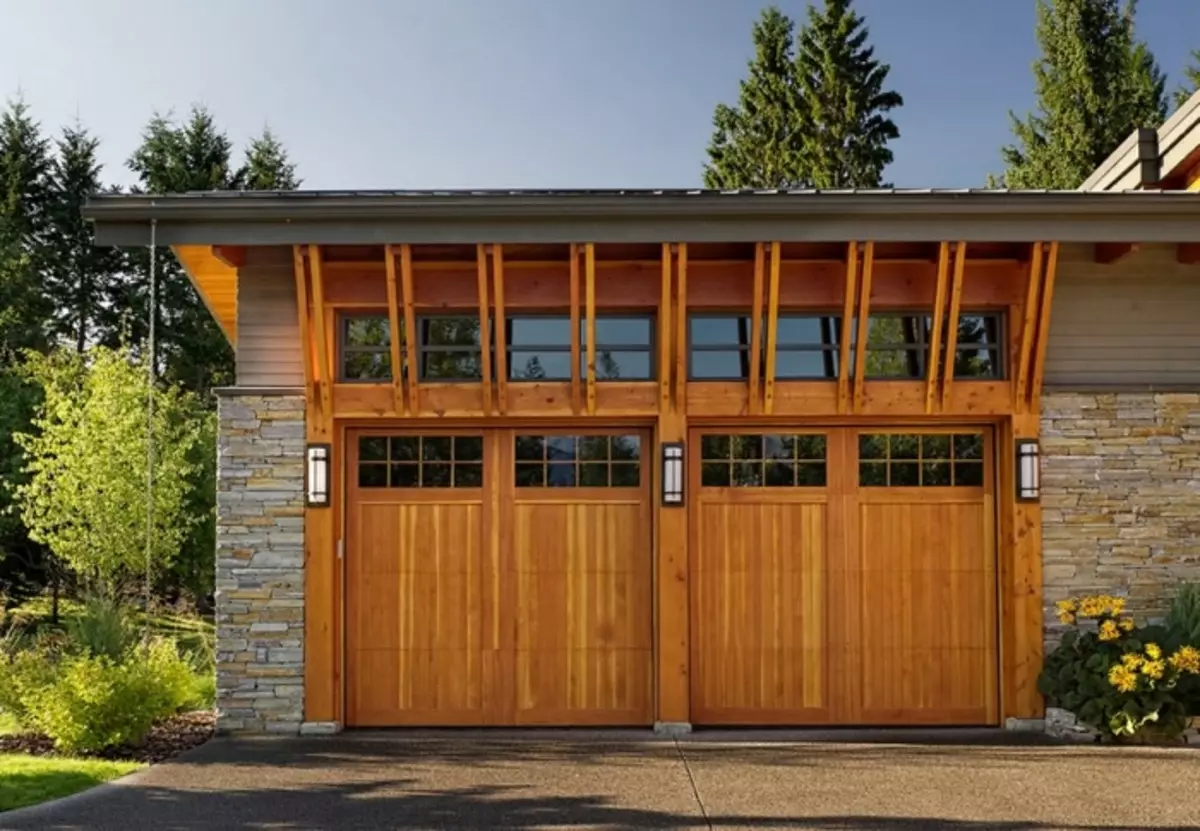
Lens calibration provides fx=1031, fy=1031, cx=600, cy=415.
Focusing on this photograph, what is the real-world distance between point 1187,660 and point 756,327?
11.5 ft

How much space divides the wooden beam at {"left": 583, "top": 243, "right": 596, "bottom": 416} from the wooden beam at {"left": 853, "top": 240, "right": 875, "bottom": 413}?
1.86 metres

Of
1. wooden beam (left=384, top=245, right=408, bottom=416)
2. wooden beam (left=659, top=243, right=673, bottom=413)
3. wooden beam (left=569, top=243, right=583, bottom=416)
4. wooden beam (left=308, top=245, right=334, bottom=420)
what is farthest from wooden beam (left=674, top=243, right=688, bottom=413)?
wooden beam (left=308, top=245, right=334, bottom=420)

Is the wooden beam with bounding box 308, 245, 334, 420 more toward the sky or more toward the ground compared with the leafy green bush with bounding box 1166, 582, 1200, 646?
more toward the sky

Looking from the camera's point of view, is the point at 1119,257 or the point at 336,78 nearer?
the point at 1119,257

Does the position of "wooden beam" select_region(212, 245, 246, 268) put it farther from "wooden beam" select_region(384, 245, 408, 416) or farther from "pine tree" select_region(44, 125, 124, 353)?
"pine tree" select_region(44, 125, 124, 353)

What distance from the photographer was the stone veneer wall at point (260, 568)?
724 centimetres

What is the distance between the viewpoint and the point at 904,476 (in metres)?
7.59

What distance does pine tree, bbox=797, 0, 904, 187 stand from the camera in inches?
962

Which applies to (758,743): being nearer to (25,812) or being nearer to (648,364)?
(648,364)

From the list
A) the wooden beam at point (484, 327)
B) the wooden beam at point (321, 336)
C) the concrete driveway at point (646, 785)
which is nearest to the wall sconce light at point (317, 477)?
the wooden beam at point (321, 336)

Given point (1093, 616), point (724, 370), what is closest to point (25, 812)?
point (724, 370)

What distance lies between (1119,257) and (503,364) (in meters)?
4.46

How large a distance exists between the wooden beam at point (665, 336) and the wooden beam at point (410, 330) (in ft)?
5.71

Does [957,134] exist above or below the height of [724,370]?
above
